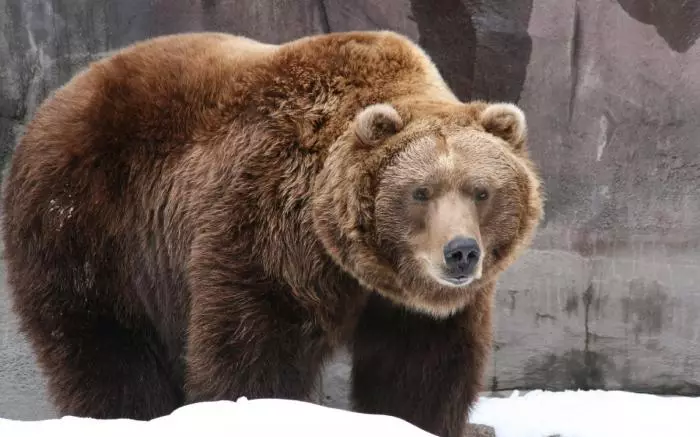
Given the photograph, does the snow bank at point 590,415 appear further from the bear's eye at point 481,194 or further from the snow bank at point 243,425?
the snow bank at point 243,425

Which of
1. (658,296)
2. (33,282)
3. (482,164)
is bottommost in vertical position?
(658,296)

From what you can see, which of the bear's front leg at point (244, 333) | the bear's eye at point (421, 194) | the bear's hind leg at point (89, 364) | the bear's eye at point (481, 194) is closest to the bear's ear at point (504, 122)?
the bear's eye at point (481, 194)

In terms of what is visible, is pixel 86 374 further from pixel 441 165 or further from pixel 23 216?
pixel 441 165

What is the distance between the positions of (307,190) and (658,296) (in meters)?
3.51

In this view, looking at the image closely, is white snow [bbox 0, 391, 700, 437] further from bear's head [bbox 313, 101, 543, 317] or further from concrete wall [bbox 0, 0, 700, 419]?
bear's head [bbox 313, 101, 543, 317]

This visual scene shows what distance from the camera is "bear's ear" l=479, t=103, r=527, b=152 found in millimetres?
5184

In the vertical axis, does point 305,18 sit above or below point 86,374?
above

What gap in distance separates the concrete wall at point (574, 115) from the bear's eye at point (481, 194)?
9.20 feet

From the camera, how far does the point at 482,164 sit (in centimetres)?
505

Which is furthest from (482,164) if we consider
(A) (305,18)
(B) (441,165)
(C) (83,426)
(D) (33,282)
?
(A) (305,18)

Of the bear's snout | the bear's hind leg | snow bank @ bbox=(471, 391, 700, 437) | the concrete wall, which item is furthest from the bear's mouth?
the concrete wall

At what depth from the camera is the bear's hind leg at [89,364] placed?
5.92m

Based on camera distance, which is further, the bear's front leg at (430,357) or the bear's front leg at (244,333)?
the bear's front leg at (430,357)

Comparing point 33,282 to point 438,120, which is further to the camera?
point 33,282
